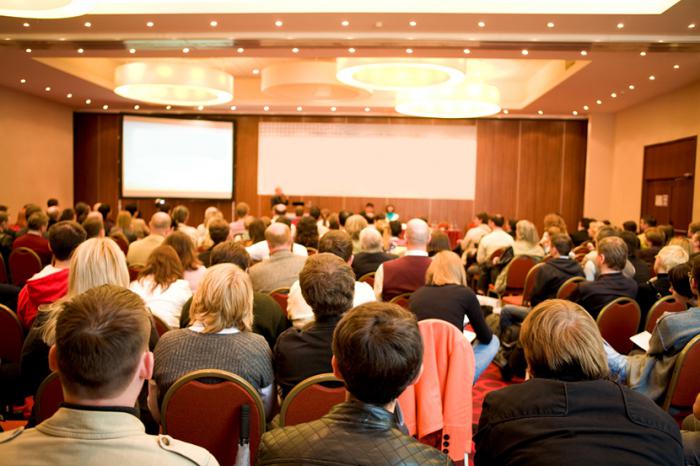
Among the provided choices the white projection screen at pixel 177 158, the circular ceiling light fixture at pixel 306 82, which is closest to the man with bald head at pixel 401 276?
the circular ceiling light fixture at pixel 306 82

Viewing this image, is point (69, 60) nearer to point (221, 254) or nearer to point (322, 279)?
point (221, 254)

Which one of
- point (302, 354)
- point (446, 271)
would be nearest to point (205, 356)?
point (302, 354)

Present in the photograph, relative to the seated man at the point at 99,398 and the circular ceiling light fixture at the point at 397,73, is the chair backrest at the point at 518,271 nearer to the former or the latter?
the circular ceiling light fixture at the point at 397,73

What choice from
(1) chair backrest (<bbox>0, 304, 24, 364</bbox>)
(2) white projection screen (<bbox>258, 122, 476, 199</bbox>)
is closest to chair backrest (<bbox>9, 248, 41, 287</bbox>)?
(1) chair backrest (<bbox>0, 304, 24, 364</bbox>)

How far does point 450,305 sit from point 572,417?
81.4 inches

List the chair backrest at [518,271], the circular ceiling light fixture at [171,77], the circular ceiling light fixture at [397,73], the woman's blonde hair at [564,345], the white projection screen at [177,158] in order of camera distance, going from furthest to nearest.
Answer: the white projection screen at [177,158] < the circular ceiling light fixture at [171,77] < the circular ceiling light fixture at [397,73] < the chair backrest at [518,271] < the woman's blonde hair at [564,345]

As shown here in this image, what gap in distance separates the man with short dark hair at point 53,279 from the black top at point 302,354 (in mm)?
1688

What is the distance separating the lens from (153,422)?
2854mm

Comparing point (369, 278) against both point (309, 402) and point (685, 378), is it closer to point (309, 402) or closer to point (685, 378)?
point (685, 378)

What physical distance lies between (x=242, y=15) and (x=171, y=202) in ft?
31.8

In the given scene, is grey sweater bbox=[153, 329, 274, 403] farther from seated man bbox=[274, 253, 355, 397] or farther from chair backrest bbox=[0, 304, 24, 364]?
chair backrest bbox=[0, 304, 24, 364]

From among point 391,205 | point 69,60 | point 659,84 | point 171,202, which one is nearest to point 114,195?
point 171,202

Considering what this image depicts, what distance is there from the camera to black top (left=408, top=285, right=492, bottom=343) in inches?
147

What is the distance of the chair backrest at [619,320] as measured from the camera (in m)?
4.25
